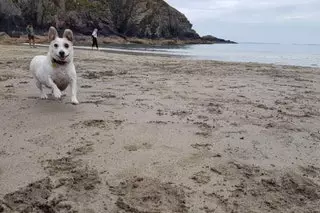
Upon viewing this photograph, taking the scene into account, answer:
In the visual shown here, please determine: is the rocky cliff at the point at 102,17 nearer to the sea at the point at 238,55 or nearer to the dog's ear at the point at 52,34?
the sea at the point at 238,55

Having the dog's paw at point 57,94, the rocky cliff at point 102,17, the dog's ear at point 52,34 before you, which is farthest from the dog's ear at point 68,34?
the rocky cliff at point 102,17

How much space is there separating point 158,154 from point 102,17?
75.7 m

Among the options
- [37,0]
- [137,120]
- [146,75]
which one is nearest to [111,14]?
[37,0]

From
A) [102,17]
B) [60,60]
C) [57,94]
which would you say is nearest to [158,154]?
[57,94]

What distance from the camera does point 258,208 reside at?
10.9 ft

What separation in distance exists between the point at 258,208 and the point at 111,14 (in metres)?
80.3

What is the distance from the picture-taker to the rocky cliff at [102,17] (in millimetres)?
60756

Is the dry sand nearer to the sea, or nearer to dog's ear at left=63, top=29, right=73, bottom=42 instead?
dog's ear at left=63, top=29, right=73, bottom=42

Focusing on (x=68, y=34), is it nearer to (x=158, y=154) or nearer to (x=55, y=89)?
(x=55, y=89)

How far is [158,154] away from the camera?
14.1ft

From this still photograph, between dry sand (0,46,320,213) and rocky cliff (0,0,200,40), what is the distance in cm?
5219

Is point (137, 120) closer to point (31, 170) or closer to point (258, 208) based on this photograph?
point (31, 170)

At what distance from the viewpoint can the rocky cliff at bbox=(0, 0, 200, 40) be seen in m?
60.8

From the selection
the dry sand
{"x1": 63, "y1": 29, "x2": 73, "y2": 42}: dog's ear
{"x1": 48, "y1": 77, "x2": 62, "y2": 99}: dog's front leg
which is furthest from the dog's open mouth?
the dry sand
